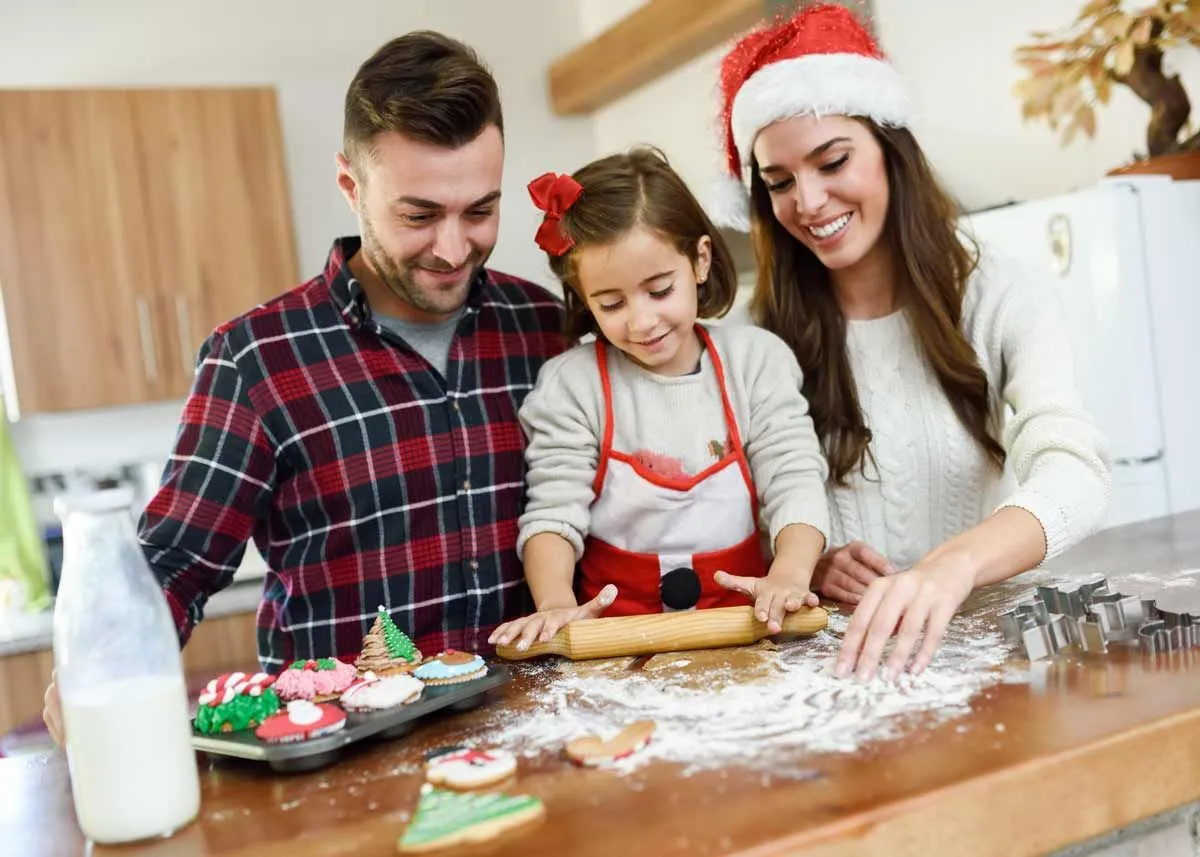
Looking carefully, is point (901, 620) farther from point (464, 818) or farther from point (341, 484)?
point (341, 484)

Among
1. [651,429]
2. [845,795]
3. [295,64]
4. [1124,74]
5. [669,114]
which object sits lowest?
[845,795]

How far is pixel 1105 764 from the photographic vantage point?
753 millimetres

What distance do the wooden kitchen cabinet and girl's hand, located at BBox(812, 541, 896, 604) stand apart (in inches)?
93.6

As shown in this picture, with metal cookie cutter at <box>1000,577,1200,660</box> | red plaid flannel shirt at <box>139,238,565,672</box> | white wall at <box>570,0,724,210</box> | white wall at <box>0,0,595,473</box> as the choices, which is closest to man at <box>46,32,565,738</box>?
red plaid flannel shirt at <box>139,238,565,672</box>

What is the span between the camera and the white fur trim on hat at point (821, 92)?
60.3 inches

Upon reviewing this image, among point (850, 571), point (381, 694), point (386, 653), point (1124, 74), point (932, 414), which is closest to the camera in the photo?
point (381, 694)

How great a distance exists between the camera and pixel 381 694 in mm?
947

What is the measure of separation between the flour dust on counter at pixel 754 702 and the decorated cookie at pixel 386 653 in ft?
0.44

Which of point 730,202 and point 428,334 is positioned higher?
point 730,202

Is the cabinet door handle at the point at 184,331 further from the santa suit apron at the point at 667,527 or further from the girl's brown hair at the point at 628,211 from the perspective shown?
the santa suit apron at the point at 667,527

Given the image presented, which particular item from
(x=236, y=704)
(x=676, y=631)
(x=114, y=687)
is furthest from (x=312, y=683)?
(x=676, y=631)

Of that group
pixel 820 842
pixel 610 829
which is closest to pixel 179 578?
pixel 610 829

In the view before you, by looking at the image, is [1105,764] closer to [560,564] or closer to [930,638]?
[930,638]

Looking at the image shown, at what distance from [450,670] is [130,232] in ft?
8.63
